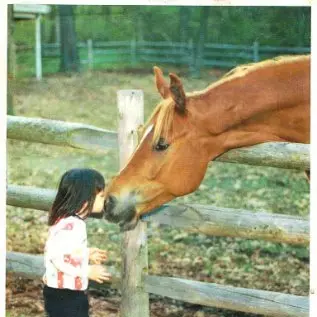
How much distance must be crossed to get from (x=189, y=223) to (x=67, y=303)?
40cm

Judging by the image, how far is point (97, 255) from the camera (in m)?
1.74

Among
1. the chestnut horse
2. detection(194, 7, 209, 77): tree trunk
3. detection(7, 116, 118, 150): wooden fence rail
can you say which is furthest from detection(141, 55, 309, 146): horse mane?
detection(7, 116, 118, 150): wooden fence rail

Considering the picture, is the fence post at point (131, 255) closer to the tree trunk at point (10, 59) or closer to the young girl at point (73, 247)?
the young girl at point (73, 247)

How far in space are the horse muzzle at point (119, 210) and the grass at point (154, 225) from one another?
11 cm

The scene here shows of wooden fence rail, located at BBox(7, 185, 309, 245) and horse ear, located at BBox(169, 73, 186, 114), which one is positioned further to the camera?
wooden fence rail, located at BBox(7, 185, 309, 245)

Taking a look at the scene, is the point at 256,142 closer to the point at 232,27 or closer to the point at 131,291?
the point at 232,27

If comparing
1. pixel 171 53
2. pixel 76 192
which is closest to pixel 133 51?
pixel 171 53

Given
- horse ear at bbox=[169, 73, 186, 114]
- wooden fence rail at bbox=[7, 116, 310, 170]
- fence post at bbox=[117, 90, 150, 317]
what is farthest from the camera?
fence post at bbox=[117, 90, 150, 317]

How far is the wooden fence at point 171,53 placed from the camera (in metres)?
1.77

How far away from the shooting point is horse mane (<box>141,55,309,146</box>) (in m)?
1.64

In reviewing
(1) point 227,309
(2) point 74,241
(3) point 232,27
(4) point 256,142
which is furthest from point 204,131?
(1) point 227,309

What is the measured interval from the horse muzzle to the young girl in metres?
0.05

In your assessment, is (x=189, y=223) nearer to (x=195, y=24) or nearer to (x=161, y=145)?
(x=161, y=145)

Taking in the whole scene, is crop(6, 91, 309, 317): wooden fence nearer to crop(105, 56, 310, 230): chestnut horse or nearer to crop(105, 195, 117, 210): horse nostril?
crop(105, 56, 310, 230): chestnut horse
